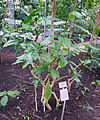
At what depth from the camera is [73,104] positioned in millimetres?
1680

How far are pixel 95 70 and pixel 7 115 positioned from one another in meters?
1.93

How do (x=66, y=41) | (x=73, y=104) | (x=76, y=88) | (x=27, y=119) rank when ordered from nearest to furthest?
(x=66, y=41)
(x=27, y=119)
(x=73, y=104)
(x=76, y=88)

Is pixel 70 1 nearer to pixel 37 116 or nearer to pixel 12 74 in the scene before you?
pixel 12 74

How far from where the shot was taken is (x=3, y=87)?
6.19ft

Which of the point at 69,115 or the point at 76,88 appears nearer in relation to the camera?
the point at 69,115

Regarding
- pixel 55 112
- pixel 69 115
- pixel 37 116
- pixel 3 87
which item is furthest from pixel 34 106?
pixel 3 87

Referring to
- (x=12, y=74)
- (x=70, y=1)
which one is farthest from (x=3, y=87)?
(x=70, y=1)

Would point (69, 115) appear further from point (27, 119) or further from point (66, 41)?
point (66, 41)

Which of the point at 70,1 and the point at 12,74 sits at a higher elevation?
the point at 70,1

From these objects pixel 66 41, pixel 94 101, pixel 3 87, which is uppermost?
pixel 66 41

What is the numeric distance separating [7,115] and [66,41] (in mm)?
1049

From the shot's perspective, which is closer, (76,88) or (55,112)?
(55,112)

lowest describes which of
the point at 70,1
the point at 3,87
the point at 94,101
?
the point at 94,101

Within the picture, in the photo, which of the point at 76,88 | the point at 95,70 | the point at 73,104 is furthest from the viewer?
the point at 95,70
